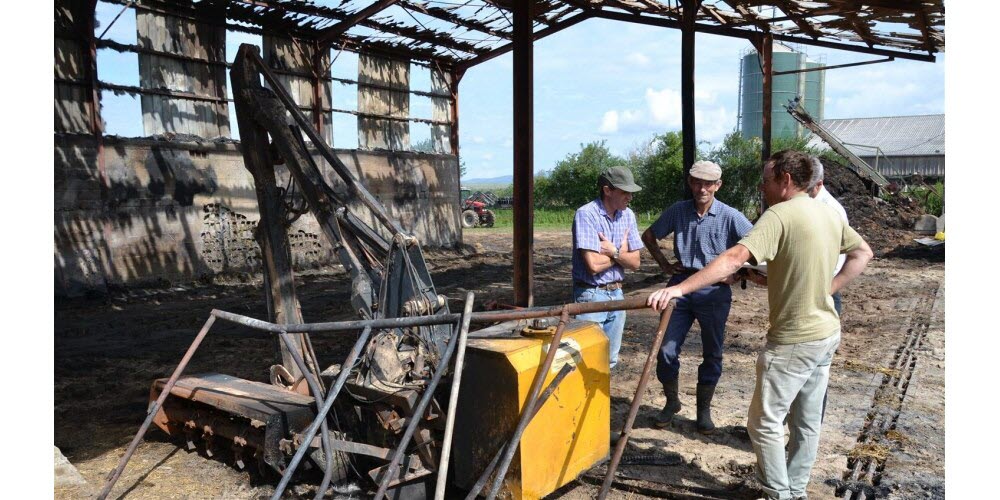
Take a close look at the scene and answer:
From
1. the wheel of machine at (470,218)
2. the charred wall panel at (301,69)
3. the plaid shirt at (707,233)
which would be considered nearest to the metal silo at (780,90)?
the wheel of machine at (470,218)

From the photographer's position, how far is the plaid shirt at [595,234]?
4.67m

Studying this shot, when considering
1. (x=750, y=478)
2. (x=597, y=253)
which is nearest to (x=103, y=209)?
(x=597, y=253)

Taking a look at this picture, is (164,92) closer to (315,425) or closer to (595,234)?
(595,234)

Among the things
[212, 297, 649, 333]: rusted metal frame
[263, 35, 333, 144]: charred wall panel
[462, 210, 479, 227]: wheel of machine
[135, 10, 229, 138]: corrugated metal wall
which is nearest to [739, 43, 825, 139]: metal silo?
[462, 210, 479, 227]: wheel of machine

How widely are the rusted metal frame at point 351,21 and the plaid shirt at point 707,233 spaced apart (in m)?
9.26

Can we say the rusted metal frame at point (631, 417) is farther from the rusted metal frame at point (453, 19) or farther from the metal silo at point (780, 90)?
the metal silo at point (780, 90)

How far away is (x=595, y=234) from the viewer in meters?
4.68

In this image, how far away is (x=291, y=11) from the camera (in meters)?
13.2

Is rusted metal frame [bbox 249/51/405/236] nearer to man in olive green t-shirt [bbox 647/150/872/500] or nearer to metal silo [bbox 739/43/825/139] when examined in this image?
man in olive green t-shirt [bbox 647/150/872/500]

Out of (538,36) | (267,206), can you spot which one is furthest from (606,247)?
(538,36)

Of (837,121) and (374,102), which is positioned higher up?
(837,121)

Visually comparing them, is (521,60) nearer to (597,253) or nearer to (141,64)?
(597,253)

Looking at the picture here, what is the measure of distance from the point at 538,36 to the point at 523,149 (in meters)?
6.84

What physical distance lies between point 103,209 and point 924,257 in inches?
671
